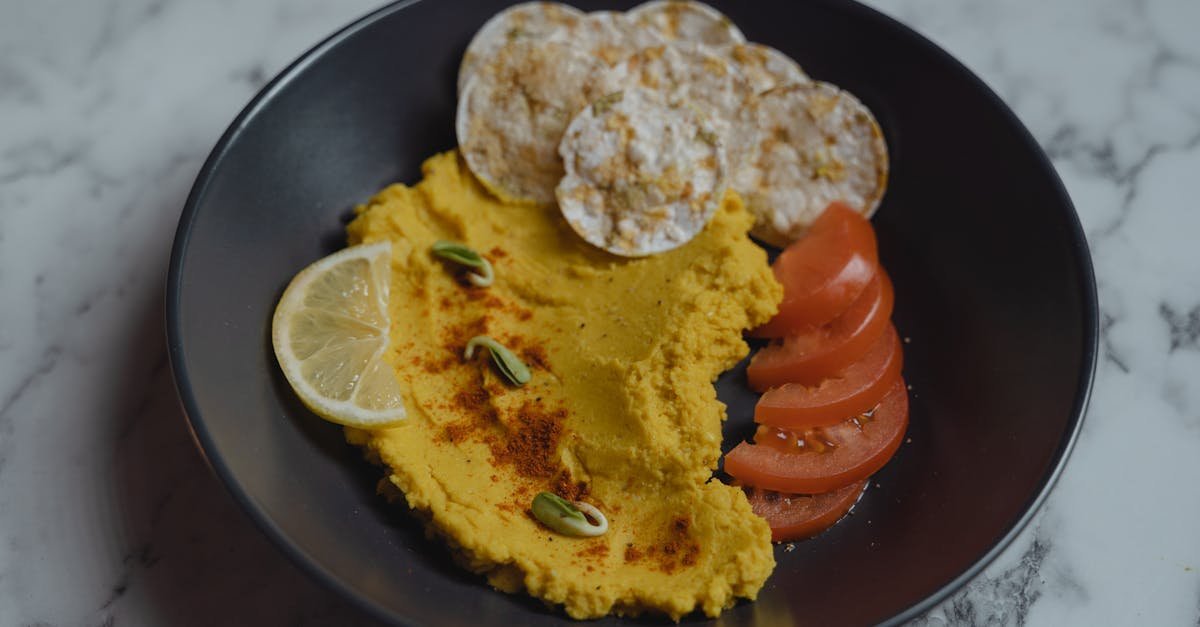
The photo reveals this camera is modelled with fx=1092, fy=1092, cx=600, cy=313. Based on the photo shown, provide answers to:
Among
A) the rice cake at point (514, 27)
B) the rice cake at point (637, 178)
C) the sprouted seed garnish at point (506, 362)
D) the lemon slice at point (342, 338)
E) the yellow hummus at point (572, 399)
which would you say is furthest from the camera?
the rice cake at point (514, 27)

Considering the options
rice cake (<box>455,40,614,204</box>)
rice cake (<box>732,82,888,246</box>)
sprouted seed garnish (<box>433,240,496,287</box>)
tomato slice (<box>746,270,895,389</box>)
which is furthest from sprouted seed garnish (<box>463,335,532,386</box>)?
rice cake (<box>732,82,888,246</box>)

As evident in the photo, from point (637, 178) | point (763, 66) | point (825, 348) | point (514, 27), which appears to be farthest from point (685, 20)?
point (825, 348)

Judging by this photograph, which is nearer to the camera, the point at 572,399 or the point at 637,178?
the point at 572,399

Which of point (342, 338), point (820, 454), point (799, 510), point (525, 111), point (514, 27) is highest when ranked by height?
point (514, 27)

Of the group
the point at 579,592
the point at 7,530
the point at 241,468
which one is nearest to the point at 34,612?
the point at 7,530

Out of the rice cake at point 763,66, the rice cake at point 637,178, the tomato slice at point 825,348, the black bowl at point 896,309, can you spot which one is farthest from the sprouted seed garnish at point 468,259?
the rice cake at point 763,66

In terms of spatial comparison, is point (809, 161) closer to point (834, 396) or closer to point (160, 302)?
point (834, 396)

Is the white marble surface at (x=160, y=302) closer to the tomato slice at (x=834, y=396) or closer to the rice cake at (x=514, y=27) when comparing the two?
the tomato slice at (x=834, y=396)
